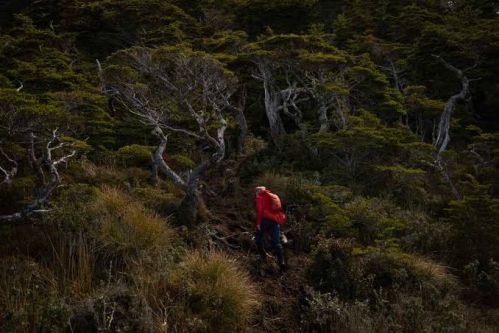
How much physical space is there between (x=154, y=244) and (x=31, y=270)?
193 cm

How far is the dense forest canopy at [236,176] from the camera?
694 cm

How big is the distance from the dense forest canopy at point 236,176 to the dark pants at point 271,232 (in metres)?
0.48

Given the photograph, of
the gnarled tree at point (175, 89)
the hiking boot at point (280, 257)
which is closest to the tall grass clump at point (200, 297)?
the hiking boot at point (280, 257)

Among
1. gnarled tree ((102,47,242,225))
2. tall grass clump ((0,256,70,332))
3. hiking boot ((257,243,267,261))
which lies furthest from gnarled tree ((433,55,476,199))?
tall grass clump ((0,256,70,332))

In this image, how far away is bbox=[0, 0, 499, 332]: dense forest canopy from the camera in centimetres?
694

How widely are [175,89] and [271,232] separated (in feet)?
16.8

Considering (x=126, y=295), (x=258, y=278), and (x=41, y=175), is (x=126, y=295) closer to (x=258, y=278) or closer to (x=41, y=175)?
(x=258, y=278)

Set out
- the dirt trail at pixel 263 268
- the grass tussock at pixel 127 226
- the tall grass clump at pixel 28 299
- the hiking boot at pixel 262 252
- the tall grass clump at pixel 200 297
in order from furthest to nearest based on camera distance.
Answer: the hiking boot at pixel 262 252
the grass tussock at pixel 127 226
the dirt trail at pixel 263 268
the tall grass clump at pixel 200 297
the tall grass clump at pixel 28 299

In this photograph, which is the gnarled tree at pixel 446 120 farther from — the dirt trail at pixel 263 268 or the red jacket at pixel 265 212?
the red jacket at pixel 265 212

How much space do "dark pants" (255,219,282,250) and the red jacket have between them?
10cm

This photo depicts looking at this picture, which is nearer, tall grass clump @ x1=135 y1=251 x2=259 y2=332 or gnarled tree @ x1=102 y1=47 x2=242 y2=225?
tall grass clump @ x1=135 y1=251 x2=259 y2=332

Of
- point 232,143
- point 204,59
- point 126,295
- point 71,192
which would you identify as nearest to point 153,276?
point 126,295

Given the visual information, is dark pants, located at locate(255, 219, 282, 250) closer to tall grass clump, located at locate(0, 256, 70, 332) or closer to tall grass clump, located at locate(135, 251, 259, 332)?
tall grass clump, located at locate(135, 251, 259, 332)

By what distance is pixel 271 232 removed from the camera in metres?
8.73
